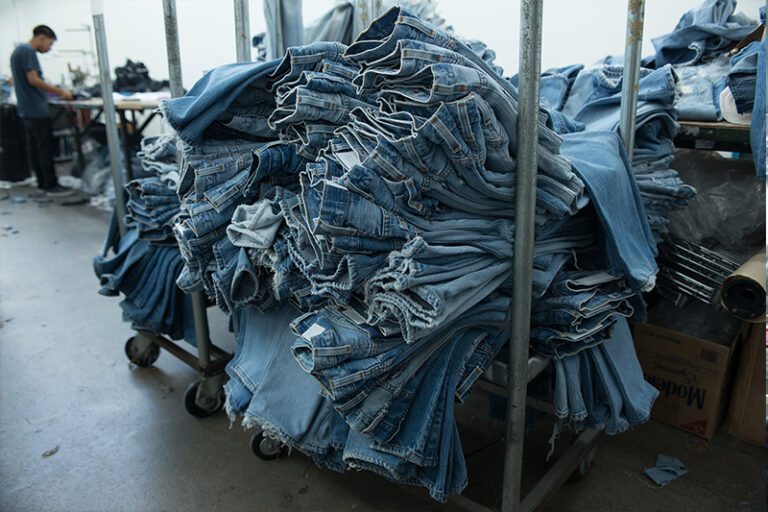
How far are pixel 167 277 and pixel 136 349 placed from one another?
0.55 metres

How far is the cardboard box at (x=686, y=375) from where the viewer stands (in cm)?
169

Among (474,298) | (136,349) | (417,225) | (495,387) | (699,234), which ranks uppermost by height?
(417,225)

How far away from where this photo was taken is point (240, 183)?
1.27 m

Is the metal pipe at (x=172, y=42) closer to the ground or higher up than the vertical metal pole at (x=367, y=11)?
closer to the ground

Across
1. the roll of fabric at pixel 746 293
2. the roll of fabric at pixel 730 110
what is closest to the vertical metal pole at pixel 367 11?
the roll of fabric at pixel 730 110

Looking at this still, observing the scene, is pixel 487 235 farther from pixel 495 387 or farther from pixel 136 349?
pixel 136 349

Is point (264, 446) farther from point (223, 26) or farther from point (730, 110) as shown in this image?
point (223, 26)

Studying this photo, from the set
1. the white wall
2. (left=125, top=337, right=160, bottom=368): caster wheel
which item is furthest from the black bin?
(left=125, top=337, right=160, bottom=368): caster wheel

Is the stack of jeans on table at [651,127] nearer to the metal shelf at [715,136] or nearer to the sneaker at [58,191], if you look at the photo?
the metal shelf at [715,136]

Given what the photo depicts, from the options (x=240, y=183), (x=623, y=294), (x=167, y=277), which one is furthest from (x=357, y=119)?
(x=167, y=277)

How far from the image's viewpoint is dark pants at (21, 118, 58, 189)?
208 inches

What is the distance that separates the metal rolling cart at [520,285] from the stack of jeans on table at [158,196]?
0.65 ft

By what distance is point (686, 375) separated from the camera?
68.3 inches

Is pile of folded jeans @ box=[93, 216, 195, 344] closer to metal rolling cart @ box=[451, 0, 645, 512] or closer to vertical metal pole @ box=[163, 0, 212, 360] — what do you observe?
vertical metal pole @ box=[163, 0, 212, 360]
